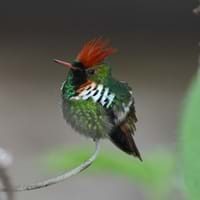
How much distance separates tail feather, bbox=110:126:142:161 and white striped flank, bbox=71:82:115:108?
1cm

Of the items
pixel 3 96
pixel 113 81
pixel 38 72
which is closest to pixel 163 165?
pixel 38 72

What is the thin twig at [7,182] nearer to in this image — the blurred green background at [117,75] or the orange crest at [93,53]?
the orange crest at [93,53]

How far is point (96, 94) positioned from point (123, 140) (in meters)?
0.02

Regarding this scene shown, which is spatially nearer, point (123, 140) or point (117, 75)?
point (123, 140)

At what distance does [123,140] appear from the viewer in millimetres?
300

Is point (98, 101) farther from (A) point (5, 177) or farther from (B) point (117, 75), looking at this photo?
(B) point (117, 75)

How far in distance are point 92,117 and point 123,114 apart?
11 mm

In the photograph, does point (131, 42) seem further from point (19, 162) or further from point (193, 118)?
point (193, 118)

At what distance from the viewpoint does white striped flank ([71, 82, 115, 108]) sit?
309mm

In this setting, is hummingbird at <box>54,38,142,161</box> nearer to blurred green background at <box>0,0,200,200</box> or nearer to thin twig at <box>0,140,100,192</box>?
thin twig at <box>0,140,100,192</box>

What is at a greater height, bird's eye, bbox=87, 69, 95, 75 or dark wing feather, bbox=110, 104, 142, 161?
bird's eye, bbox=87, 69, 95, 75

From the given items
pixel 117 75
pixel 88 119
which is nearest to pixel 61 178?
pixel 88 119

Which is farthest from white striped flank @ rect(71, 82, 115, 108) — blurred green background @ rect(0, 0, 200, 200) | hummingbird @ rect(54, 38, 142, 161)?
blurred green background @ rect(0, 0, 200, 200)

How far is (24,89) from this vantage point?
166cm
